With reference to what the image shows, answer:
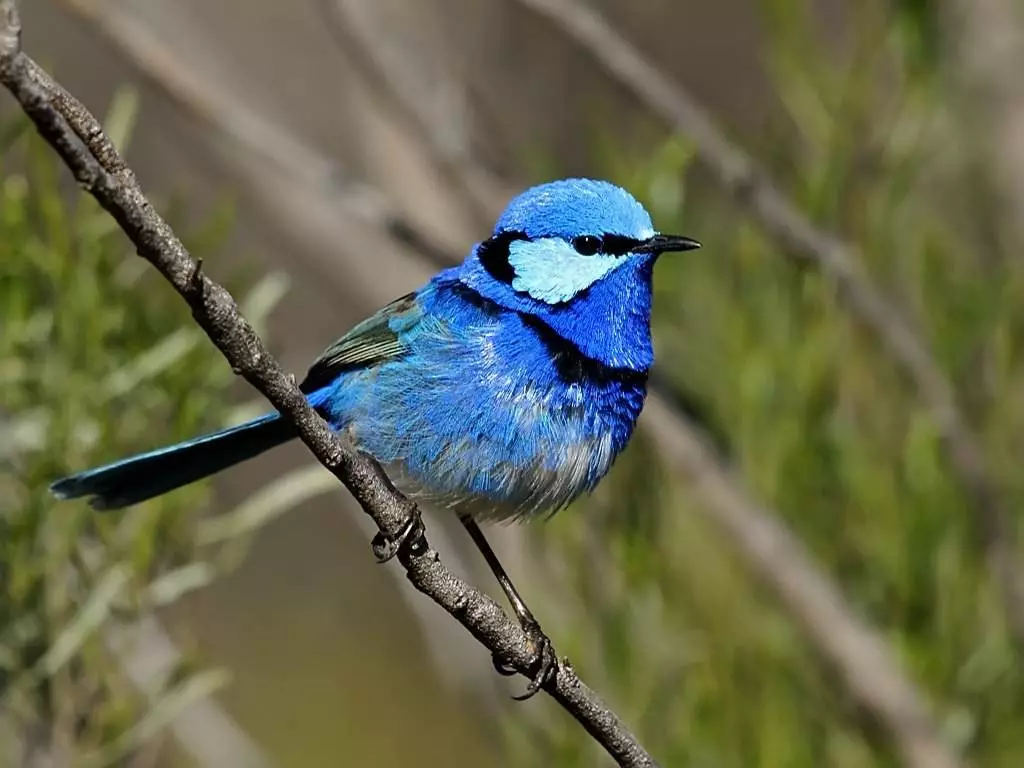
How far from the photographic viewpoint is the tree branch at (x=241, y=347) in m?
1.17

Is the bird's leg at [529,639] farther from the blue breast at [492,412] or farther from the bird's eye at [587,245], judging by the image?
the bird's eye at [587,245]

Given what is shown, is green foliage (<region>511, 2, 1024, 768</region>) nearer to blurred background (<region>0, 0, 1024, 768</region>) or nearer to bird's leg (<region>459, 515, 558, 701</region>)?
blurred background (<region>0, 0, 1024, 768</region>)

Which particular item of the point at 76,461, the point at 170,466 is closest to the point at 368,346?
the point at 170,466

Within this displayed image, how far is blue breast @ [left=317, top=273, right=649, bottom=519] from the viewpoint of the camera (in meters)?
2.31

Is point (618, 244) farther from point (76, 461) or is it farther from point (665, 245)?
point (76, 461)

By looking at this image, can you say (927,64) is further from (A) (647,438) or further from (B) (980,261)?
(A) (647,438)

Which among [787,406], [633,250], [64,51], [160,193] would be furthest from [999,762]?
[64,51]

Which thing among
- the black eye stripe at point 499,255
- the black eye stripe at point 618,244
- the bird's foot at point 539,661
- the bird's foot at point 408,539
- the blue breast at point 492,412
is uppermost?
the black eye stripe at point 499,255

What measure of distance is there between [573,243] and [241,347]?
1.13 m

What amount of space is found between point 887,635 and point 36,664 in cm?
174

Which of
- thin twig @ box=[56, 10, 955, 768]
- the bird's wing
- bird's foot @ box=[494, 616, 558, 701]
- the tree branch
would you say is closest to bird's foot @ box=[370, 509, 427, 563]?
the tree branch

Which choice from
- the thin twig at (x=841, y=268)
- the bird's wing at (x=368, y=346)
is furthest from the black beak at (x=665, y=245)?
the thin twig at (x=841, y=268)

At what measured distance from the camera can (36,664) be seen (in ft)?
7.75

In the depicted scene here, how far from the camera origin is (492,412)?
2.30 m
